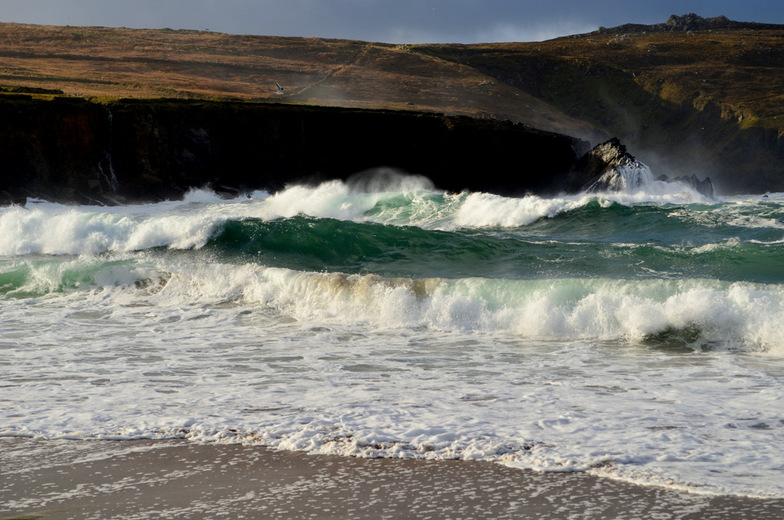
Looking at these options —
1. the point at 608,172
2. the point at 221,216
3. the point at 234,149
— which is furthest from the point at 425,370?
the point at 234,149

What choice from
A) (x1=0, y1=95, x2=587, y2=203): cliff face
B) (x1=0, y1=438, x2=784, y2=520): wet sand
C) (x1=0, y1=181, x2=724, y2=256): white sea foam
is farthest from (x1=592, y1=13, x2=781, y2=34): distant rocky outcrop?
(x1=0, y1=438, x2=784, y2=520): wet sand

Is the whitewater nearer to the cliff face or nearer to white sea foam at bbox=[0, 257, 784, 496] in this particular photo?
white sea foam at bbox=[0, 257, 784, 496]

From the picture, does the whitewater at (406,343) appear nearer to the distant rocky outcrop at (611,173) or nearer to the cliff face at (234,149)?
the cliff face at (234,149)

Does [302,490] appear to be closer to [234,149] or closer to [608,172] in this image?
[608,172]

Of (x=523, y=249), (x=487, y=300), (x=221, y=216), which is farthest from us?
(x=221, y=216)

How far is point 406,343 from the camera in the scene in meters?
9.60

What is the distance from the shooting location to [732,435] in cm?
565

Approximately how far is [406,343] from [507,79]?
297 ft

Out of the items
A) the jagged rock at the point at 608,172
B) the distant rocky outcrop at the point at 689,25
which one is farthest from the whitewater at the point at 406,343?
the distant rocky outcrop at the point at 689,25

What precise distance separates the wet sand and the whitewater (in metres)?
0.22

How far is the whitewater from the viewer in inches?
224

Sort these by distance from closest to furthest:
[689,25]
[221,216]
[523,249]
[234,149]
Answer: [523,249]
[221,216]
[234,149]
[689,25]

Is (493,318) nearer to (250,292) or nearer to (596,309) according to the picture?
(596,309)

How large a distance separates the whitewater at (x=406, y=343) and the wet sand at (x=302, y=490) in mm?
224
